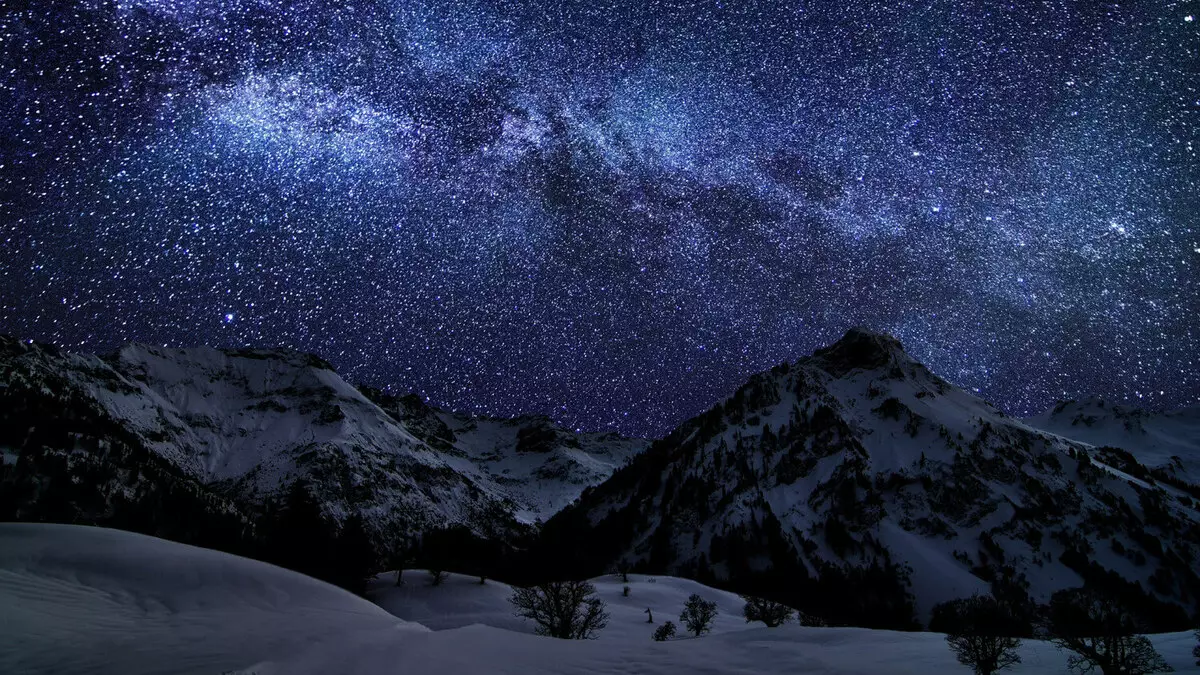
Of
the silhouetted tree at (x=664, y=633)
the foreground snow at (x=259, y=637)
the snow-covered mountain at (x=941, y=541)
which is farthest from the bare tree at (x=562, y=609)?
the snow-covered mountain at (x=941, y=541)

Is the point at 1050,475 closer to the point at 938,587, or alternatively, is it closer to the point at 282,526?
the point at 938,587

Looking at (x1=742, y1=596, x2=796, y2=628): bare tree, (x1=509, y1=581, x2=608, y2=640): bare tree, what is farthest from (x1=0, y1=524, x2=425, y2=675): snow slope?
(x1=742, y1=596, x2=796, y2=628): bare tree

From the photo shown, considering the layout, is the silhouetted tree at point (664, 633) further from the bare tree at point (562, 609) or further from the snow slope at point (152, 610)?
the snow slope at point (152, 610)

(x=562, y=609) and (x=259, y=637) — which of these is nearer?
(x=259, y=637)

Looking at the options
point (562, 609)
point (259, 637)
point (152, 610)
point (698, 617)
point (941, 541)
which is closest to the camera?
point (259, 637)

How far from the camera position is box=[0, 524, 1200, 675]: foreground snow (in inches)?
736

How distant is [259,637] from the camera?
69.3 ft

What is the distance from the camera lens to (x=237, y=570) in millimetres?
29781

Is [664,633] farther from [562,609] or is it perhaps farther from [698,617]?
[562,609]

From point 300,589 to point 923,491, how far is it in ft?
676

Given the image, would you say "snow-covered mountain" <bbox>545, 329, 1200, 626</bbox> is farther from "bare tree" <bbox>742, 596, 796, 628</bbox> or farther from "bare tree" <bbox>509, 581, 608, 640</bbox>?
"bare tree" <bbox>509, 581, 608, 640</bbox>

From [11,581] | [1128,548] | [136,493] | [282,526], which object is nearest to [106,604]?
[11,581]

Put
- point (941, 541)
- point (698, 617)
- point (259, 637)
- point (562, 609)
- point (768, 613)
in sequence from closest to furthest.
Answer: point (259, 637)
point (562, 609)
point (698, 617)
point (768, 613)
point (941, 541)

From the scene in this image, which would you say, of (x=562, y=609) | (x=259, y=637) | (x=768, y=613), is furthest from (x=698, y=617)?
(x=259, y=637)
